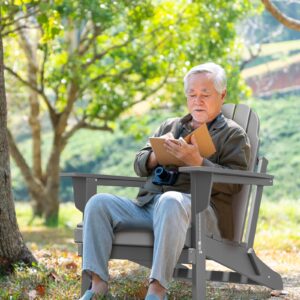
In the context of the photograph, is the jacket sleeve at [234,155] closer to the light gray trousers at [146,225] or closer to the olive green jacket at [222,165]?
the olive green jacket at [222,165]

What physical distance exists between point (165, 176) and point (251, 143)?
0.55 meters

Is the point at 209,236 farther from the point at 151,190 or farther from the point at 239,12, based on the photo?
the point at 239,12

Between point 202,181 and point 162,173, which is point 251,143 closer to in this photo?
point 162,173

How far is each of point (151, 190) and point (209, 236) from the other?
0.48 m

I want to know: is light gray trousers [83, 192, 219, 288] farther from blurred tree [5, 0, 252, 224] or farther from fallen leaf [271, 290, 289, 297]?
blurred tree [5, 0, 252, 224]

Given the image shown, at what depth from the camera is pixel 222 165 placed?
15.2 ft

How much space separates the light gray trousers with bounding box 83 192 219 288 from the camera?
13.7 feet

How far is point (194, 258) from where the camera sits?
428cm

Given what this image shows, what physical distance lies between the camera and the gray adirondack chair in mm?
292

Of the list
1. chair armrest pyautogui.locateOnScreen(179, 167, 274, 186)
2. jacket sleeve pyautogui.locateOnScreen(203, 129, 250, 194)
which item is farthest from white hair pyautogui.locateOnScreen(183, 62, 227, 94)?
chair armrest pyautogui.locateOnScreen(179, 167, 274, 186)

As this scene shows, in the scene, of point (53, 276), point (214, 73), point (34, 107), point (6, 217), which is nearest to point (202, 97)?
point (214, 73)

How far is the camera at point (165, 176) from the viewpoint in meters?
4.68

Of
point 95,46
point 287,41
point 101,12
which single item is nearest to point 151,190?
point 101,12

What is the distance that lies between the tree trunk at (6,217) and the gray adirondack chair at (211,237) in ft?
2.53
